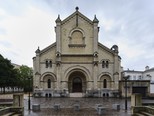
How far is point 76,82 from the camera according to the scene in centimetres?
6044

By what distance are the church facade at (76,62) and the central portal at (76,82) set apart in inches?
10.0

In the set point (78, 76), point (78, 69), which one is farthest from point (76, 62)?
point (78, 76)

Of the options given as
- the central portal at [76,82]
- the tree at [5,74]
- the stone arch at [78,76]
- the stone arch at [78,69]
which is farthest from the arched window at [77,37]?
the tree at [5,74]

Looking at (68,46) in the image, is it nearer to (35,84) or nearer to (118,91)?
(35,84)

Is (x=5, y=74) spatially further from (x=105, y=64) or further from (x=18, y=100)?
(x=18, y=100)

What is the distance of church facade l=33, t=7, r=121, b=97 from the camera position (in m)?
57.1

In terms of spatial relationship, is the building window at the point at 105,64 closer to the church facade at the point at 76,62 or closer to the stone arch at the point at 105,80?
the church facade at the point at 76,62

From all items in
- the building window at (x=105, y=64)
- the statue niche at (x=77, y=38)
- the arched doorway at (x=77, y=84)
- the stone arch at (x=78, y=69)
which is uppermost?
the statue niche at (x=77, y=38)

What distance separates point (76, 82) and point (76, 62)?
17.8 ft

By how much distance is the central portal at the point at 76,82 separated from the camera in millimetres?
59344

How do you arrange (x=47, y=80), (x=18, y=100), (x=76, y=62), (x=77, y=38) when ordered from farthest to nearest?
(x=77, y=38) → (x=47, y=80) → (x=76, y=62) → (x=18, y=100)

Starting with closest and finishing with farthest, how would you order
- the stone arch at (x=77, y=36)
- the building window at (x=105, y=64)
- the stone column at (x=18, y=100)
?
the stone column at (x=18, y=100) < the building window at (x=105, y=64) < the stone arch at (x=77, y=36)

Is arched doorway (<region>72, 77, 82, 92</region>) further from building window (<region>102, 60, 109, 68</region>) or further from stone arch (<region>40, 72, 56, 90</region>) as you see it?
building window (<region>102, 60, 109, 68</region>)

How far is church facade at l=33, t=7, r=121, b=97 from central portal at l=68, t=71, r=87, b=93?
25cm
